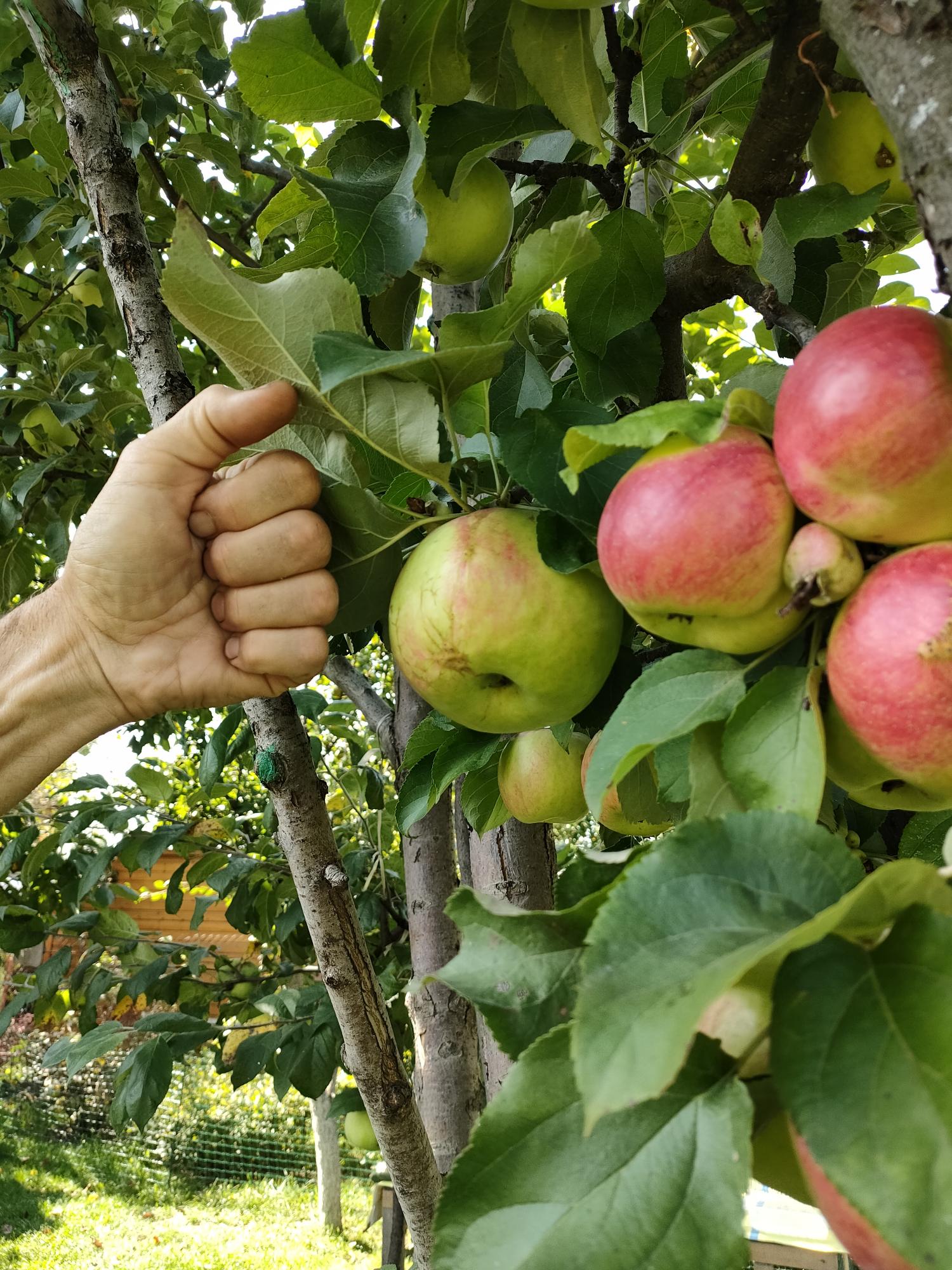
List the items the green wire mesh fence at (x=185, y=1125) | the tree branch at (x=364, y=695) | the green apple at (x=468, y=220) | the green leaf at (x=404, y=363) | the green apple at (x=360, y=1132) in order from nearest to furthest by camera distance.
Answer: the green leaf at (x=404, y=363)
the green apple at (x=468, y=220)
the tree branch at (x=364, y=695)
the green apple at (x=360, y=1132)
the green wire mesh fence at (x=185, y=1125)

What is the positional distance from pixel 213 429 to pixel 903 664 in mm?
610

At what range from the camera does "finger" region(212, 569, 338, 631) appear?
2.85ft

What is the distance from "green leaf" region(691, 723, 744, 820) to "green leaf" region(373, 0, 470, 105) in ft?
1.74

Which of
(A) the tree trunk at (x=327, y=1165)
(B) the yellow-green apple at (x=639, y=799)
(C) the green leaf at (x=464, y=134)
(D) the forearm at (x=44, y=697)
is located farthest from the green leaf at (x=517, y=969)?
(A) the tree trunk at (x=327, y=1165)

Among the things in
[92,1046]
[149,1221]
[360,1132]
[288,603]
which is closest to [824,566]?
[288,603]

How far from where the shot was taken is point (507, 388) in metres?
0.87

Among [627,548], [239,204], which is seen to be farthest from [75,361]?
[627,548]

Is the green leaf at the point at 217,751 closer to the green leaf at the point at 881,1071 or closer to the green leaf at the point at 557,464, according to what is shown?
the green leaf at the point at 557,464

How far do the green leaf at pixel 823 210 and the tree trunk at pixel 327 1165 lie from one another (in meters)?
4.79

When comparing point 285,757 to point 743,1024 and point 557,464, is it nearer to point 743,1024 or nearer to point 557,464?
point 557,464

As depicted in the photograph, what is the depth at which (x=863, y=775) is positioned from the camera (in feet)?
1.91

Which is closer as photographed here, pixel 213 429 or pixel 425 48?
pixel 425 48

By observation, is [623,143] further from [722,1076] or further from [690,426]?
[722,1076]

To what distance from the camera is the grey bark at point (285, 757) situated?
1131 millimetres
